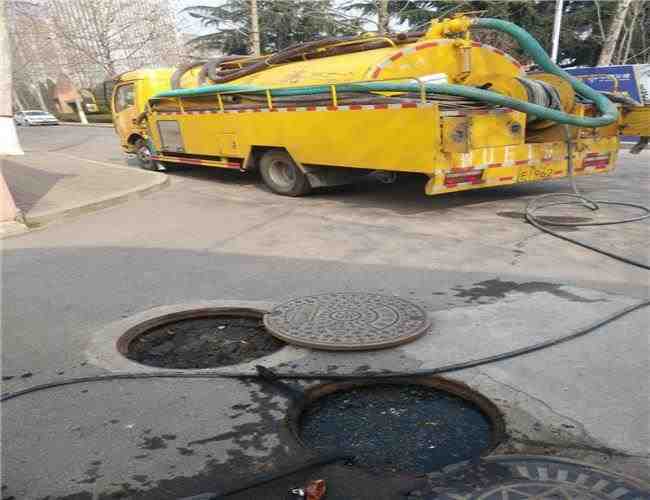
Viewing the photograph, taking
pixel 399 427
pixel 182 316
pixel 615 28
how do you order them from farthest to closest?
pixel 615 28
pixel 182 316
pixel 399 427

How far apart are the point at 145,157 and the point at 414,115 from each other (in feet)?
29.5

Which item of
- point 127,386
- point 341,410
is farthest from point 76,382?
point 341,410

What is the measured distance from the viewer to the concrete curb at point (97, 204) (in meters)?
7.72

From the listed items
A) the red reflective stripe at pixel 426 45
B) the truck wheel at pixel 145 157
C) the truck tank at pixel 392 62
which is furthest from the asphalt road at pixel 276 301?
the truck wheel at pixel 145 157

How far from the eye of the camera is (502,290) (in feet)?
14.4

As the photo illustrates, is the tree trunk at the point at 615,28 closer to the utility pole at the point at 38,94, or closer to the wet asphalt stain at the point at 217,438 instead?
the wet asphalt stain at the point at 217,438

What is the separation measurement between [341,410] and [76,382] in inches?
62.7

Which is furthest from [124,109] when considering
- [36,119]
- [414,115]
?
[36,119]

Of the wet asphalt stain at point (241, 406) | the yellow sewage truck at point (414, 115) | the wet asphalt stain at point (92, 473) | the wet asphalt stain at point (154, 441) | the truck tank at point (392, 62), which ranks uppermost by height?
the truck tank at point (392, 62)

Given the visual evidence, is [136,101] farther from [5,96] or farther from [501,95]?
[501,95]

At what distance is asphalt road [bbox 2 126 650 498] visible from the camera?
8.06 ft

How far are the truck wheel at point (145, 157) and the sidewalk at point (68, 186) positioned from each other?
0.75 m

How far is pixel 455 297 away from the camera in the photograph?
4305 mm

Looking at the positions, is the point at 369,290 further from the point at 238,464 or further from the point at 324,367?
the point at 238,464
